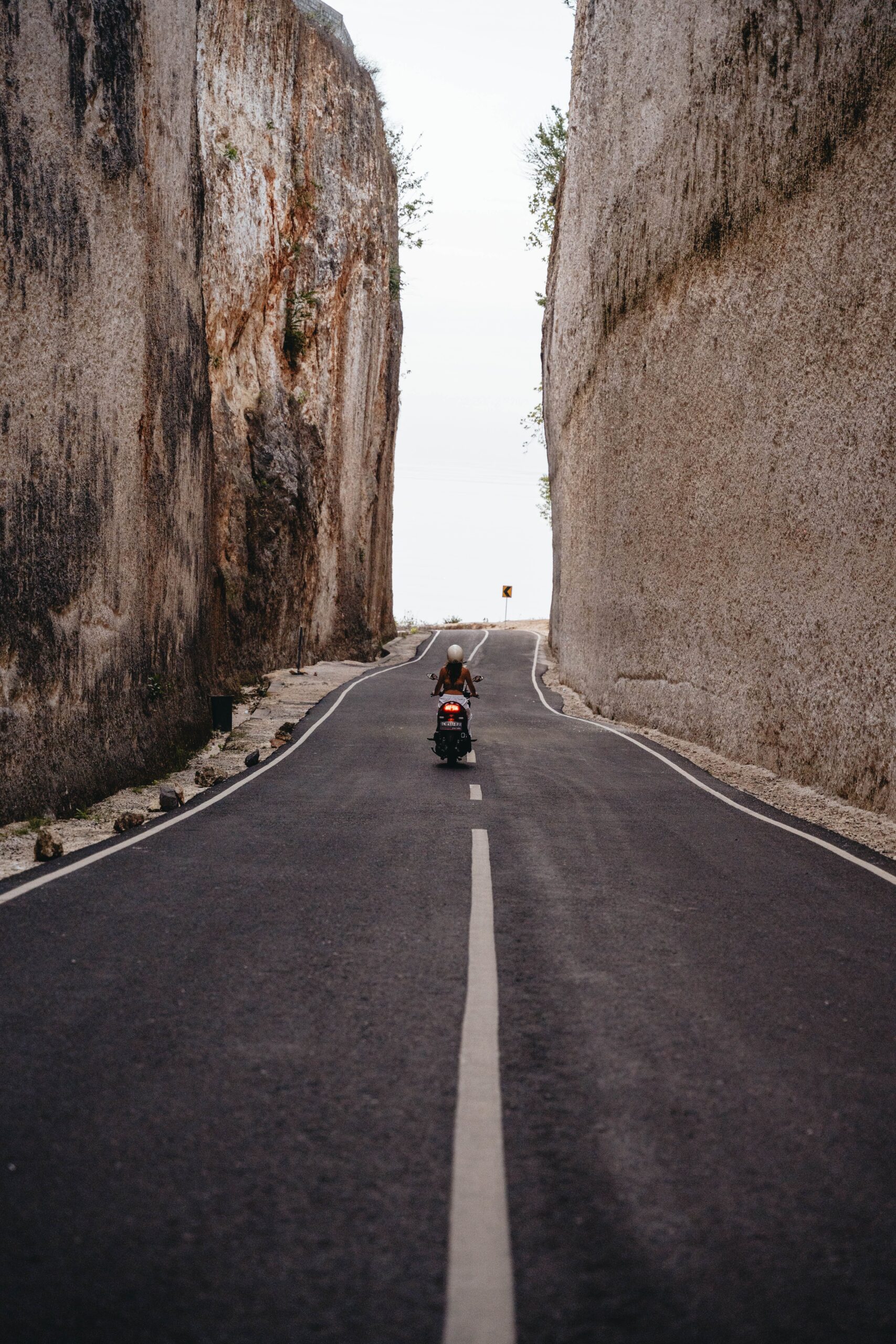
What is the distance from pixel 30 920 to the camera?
246 inches

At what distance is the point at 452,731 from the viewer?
48.2 ft

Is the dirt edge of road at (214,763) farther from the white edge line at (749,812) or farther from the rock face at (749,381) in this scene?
the rock face at (749,381)

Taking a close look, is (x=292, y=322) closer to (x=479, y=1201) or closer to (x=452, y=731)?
(x=452, y=731)

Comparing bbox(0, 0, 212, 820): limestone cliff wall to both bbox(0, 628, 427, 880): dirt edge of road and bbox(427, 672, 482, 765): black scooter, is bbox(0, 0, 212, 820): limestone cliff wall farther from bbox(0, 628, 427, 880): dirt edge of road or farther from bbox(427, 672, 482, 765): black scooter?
bbox(427, 672, 482, 765): black scooter

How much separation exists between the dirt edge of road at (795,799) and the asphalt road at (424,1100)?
2.86m

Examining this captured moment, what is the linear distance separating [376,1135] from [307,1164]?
30 centimetres

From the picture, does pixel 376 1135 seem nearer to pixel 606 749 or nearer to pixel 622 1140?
pixel 622 1140

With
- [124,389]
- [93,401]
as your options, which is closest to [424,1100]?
[93,401]

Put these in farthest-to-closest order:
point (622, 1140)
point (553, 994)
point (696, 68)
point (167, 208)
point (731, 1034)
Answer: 1. point (696, 68)
2. point (167, 208)
3. point (553, 994)
4. point (731, 1034)
5. point (622, 1140)

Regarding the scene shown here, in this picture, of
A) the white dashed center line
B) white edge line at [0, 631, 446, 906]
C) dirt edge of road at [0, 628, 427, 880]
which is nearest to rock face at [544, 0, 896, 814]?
white edge line at [0, 631, 446, 906]

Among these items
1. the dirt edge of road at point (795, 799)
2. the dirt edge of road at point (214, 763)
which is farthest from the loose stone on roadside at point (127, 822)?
the dirt edge of road at point (795, 799)

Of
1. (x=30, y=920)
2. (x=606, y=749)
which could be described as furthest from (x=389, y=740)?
(x=30, y=920)

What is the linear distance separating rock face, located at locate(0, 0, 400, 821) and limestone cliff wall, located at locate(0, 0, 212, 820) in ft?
0.13

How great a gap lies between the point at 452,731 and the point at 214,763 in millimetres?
4461
